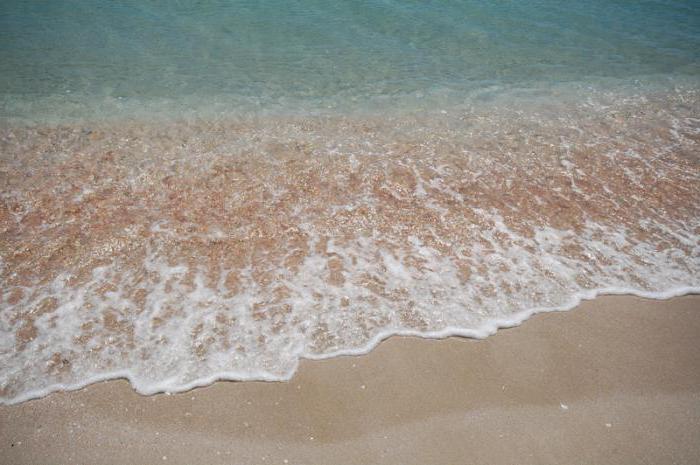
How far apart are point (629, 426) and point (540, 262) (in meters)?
1.83

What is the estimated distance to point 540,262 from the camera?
4.67 m

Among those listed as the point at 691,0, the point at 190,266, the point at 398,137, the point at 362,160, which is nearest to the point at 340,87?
the point at 398,137

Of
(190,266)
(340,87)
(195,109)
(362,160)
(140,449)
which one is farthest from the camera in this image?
(340,87)

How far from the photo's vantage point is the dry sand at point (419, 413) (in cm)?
300

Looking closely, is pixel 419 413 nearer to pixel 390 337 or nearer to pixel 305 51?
pixel 390 337

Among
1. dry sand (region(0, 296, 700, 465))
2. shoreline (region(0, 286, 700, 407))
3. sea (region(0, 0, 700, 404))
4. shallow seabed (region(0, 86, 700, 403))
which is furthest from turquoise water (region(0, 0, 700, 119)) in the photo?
dry sand (region(0, 296, 700, 465))

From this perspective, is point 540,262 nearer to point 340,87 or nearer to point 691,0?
point 340,87

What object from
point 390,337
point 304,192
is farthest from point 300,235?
point 390,337

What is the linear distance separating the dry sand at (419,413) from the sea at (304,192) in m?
0.21

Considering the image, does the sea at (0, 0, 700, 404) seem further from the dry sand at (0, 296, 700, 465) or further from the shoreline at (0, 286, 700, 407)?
the dry sand at (0, 296, 700, 465)

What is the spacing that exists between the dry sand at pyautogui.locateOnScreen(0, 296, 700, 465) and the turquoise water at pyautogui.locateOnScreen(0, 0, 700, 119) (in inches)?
224

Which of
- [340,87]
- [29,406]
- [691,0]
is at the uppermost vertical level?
[691,0]

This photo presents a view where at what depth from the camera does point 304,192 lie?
566 centimetres

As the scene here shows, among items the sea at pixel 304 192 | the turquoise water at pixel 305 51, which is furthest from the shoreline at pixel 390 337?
the turquoise water at pixel 305 51
